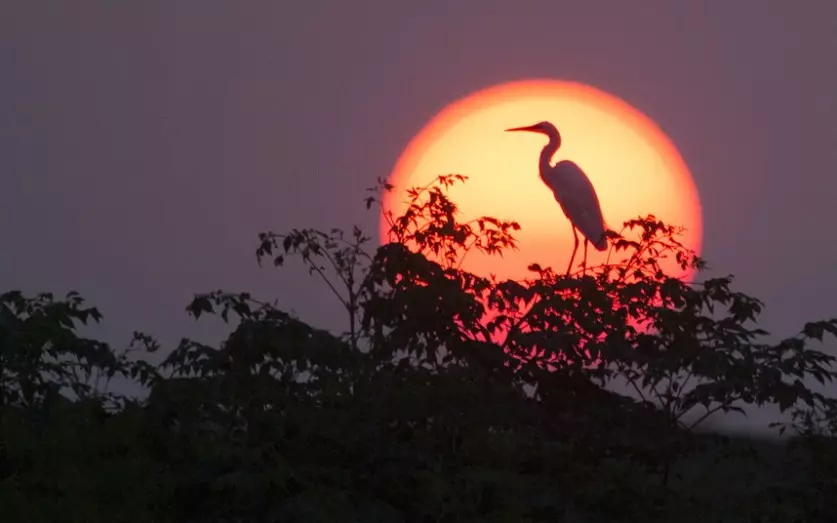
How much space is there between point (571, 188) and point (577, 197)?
12cm

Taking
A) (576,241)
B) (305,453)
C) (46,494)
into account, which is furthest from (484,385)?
(576,241)

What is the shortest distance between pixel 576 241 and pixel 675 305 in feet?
18.7

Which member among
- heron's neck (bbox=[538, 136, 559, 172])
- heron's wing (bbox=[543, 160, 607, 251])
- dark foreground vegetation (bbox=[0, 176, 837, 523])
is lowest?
dark foreground vegetation (bbox=[0, 176, 837, 523])

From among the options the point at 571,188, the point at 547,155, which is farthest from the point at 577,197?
the point at 547,155

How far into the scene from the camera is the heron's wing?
1316cm

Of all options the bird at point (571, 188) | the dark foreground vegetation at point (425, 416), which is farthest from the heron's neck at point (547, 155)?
the dark foreground vegetation at point (425, 416)

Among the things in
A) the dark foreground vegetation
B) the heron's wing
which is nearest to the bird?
the heron's wing

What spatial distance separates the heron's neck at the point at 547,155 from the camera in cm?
1357

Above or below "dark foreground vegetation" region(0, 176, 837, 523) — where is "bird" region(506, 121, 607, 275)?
above

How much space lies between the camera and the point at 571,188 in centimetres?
1329

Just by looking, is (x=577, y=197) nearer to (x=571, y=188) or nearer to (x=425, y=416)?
(x=571, y=188)

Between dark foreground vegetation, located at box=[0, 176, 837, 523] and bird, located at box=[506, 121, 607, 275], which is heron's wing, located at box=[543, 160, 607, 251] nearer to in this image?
bird, located at box=[506, 121, 607, 275]

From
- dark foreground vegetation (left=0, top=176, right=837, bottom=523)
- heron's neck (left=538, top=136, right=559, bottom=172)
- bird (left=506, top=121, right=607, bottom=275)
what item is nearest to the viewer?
dark foreground vegetation (left=0, top=176, right=837, bottom=523)

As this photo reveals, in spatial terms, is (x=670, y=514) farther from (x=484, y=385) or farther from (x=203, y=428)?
(x=203, y=428)
